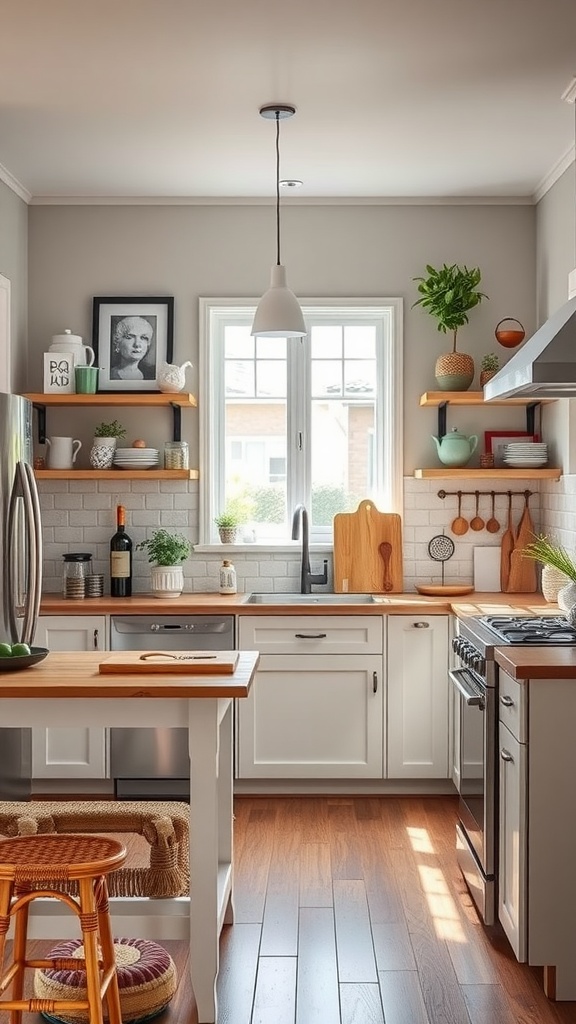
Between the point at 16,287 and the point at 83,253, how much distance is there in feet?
1.38

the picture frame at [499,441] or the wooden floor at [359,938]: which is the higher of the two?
the picture frame at [499,441]

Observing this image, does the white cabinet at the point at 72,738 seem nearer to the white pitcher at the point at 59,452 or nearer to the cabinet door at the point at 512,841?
the white pitcher at the point at 59,452

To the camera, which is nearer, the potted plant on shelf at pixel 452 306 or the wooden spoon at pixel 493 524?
the potted plant on shelf at pixel 452 306

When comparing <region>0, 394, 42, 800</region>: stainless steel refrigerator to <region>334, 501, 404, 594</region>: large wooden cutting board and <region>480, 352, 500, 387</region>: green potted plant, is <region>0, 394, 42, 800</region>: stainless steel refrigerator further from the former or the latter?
<region>480, 352, 500, 387</region>: green potted plant

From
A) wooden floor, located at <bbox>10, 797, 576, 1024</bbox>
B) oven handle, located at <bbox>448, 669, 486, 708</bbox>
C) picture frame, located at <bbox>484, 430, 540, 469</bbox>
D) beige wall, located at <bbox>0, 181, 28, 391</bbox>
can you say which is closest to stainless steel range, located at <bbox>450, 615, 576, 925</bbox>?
oven handle, located at <bbox>448, 669, 486, 708</bbox>

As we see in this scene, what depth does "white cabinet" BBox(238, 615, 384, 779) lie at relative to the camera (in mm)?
4922

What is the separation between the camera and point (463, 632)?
160 inches

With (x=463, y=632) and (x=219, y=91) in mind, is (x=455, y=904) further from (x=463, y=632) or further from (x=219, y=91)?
(x=219, y=91)

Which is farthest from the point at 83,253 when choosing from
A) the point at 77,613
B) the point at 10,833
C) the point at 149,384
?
the point at 10,833

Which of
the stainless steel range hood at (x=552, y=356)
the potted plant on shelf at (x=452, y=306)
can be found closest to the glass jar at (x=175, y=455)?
the potted plant on shelf at (x=452, y=306)

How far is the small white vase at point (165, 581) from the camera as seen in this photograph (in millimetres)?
5218

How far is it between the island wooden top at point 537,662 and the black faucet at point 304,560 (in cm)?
198

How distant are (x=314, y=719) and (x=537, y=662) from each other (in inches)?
79.0

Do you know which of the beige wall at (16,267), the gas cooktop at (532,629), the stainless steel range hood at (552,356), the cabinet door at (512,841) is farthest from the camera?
the beige wall at (16,267)
